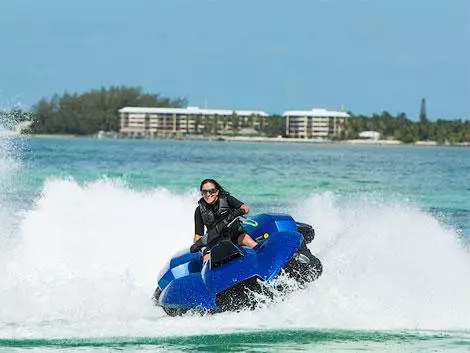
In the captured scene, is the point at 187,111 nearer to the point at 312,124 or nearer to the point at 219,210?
the point at 312,124

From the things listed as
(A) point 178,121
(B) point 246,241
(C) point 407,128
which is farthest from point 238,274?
(A) point 178,121

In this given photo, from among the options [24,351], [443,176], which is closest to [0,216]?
[24,351]

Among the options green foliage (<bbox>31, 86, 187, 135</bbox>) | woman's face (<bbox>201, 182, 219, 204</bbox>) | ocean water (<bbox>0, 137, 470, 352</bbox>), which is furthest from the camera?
green foliage (<bbox>31, 86, 187, 135</bbox>)

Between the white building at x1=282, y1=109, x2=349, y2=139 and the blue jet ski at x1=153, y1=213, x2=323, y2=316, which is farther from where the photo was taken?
the white building at x1=282, y1=109, x2=349, y2=139

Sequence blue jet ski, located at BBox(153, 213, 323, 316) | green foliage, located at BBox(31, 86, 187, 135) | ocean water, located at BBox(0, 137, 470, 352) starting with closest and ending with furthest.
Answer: ocean water, located at BBox(0, 137, 470, 352), blue jet ski, located at BBox(153, 213, 323, 316), green foliage, located at BBox(31, 86, 187, 135)

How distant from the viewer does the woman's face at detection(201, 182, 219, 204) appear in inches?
357

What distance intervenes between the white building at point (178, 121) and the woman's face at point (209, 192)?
136953 millimetres

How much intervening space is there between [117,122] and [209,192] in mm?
139202

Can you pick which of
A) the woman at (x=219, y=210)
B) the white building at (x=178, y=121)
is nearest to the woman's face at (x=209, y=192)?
the woman at (x=219, y=210)

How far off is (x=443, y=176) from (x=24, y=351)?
30776 mm

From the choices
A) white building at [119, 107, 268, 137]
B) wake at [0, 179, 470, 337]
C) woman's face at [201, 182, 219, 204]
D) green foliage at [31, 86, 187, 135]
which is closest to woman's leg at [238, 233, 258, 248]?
woman's face at [201, 182, 219, 204]

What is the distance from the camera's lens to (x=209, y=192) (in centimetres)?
909

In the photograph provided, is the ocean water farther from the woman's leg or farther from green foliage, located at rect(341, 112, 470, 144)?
green foliage, located at rect(341, 112, 470, 144)

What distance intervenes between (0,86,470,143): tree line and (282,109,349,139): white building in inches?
67.3
